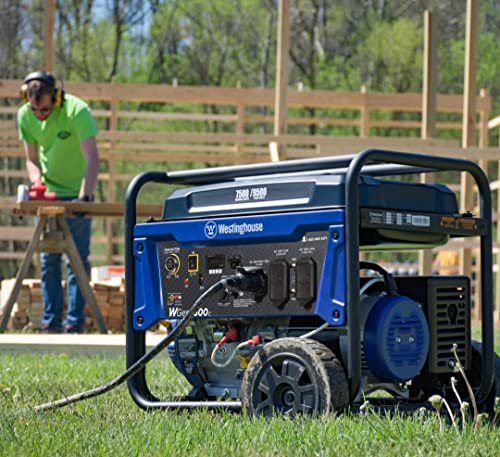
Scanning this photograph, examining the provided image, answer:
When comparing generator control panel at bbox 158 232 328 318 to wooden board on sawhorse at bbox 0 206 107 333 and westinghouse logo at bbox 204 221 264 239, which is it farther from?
wooden board on sawhorse at bbox 0 206 107 333

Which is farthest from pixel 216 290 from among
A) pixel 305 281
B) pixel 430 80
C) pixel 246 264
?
pixel 430 80

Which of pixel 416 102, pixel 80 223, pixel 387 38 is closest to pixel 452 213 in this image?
pixel 80 223

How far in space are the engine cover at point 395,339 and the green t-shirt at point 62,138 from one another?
5.11 metres

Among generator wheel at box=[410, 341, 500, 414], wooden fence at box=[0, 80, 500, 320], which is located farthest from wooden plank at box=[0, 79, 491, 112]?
generator wheel at box=[410, 341, 500, 414]

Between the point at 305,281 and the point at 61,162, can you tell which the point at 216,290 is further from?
the point at 61,162

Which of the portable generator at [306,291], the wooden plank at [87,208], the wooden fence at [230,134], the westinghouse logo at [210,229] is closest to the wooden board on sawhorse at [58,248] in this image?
the wooden plank at [87,208]

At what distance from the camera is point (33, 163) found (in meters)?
9.11

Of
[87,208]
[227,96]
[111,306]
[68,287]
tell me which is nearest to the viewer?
[87,208]

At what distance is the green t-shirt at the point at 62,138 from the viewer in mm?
8820

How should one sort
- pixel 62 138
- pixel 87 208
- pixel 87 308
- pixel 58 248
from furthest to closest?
pixel 87 308
pixel 62 138
pixel 58 248
pixel 87 208

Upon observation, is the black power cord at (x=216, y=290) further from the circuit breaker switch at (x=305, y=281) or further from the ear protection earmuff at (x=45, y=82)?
the ear protection earmuff at (x=45, y=82)

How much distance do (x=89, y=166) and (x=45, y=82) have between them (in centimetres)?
72

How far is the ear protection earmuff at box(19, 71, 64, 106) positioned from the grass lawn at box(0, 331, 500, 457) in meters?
4.45

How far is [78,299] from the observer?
912 cm
